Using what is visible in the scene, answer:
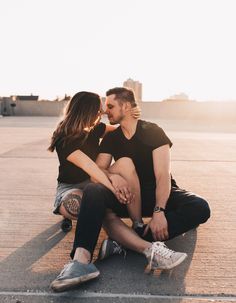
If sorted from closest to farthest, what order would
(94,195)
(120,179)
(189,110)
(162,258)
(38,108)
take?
1. (162,258)
2. (94,195)
3. (120,179)
4. (189,110)
5. (38,108)

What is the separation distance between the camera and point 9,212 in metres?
4.50

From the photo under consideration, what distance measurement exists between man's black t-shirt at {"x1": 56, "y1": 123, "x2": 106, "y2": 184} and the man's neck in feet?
0.81

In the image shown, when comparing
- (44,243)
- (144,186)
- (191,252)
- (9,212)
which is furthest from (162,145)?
(9,212)

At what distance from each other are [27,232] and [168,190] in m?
1.37

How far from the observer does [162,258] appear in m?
2.88

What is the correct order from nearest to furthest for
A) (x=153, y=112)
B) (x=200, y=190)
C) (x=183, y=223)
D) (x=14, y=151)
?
1. (x=183, y=223)
2. (x=200, y=190)
3. (x=14, y=151)
4. (x=153, y=112)

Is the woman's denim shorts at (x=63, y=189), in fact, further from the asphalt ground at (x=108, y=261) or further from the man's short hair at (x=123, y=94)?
the man's short hair at (x=123, y=94)

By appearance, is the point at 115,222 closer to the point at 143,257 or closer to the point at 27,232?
the point at 143,257

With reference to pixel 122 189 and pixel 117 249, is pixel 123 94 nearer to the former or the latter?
pixel 122 189

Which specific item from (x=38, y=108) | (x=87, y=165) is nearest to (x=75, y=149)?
(x=87, y=165)

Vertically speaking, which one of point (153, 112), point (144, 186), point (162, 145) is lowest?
point (153, 112)

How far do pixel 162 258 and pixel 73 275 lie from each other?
2.01ft

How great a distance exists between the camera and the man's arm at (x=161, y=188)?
315 cm

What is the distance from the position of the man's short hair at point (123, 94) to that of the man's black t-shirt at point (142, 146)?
0.21m
